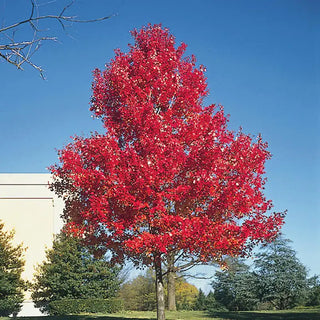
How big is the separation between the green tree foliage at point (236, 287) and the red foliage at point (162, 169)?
15842mm

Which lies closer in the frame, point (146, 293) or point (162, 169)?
point (162, 169)

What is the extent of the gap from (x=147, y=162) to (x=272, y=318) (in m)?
10.4

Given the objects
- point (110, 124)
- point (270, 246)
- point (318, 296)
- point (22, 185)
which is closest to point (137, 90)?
point (110, 124)

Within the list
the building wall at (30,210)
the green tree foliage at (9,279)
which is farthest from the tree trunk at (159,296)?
the building wall at (30,210)

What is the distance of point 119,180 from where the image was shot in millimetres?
11625

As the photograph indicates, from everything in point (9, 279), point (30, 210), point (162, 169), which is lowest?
point (9, 279)

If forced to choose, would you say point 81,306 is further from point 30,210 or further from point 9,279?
point 30,210

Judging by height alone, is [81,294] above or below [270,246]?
below

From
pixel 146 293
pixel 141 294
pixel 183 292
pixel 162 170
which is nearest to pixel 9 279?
pixel 146 293

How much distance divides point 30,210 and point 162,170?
2676 cm

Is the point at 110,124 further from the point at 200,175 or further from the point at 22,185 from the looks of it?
the point at 22,185

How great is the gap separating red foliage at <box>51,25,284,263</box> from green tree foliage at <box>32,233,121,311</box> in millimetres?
16147

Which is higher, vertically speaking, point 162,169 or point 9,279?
point 162,169

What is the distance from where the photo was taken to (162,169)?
37.4 feet
